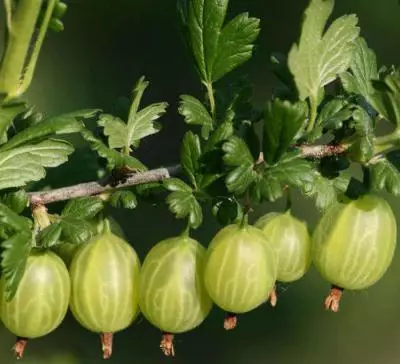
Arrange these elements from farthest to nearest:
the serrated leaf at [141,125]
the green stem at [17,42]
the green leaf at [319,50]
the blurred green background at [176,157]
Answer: the blurred green background at [176,157] → the serrated leaf at [141,125] → the green leaf at [319,50] → the green stem at [17,42]

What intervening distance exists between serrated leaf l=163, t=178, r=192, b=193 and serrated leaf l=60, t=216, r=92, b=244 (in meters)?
0.11

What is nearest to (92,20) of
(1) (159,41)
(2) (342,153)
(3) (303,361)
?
(1) (159,41)

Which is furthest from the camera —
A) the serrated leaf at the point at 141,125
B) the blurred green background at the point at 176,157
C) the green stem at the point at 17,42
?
the blurred green background at the point at 176,157

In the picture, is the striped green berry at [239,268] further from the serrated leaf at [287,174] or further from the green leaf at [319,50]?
the green leaf at [319,50]

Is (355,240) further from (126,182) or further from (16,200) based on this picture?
(16,200)

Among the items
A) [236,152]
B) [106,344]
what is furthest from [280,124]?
[106,344]

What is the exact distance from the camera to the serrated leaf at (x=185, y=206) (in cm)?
111

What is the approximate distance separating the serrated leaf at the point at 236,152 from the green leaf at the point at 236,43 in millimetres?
167

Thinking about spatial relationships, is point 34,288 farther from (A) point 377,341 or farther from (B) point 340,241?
(A) point 377,341

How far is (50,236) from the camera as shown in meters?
1.09

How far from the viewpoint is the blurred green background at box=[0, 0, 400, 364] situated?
290 centimetres

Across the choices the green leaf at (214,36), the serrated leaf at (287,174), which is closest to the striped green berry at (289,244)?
the serrated leaf at (287,174)

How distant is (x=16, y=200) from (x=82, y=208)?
0.28ft

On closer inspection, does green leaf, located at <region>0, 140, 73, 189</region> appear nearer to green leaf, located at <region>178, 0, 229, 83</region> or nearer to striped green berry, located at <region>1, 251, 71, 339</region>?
striped green berry, located at <region>1, 251, 71, 339</region>
